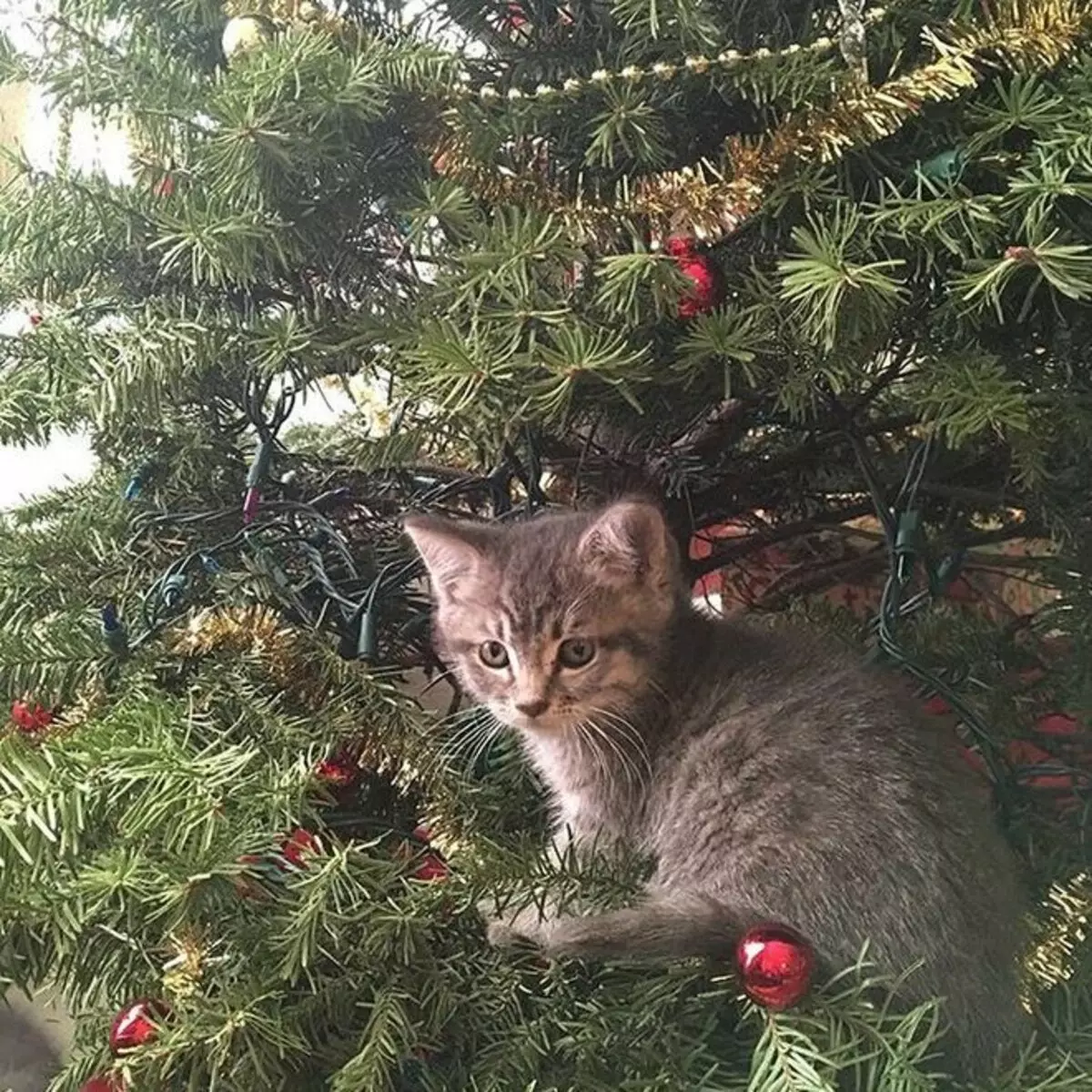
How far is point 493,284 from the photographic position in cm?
61

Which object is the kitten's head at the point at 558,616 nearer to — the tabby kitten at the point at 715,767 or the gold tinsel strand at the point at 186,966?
the tabby kitten at the point at 715,767

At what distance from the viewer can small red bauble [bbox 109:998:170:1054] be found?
0.54 metres

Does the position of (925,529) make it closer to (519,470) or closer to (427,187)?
(519,470)

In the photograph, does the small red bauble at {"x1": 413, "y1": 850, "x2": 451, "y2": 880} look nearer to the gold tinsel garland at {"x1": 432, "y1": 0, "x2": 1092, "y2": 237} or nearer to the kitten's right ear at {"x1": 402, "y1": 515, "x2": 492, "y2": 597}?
the kitten's right ear at {"x1": 402, "y1": 515, "x2": 492, "y2": 597}

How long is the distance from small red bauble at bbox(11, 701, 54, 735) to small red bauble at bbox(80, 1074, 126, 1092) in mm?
177

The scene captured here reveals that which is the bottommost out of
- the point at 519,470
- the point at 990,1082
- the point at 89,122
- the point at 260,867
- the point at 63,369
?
the point at 990,1082

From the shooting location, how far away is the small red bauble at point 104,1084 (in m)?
0.54

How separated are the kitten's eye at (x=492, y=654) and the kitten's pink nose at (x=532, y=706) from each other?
0.16 feet

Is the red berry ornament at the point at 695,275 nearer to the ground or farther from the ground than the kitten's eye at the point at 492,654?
farther from the ground

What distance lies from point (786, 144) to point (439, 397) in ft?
0.71

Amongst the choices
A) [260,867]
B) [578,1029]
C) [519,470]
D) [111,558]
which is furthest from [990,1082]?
[111,558]

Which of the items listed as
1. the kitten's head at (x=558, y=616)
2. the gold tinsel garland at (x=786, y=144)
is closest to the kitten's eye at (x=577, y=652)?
the kitten's head at (x=558, y=616)

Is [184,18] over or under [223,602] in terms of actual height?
over

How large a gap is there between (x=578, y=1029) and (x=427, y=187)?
1.37 feet
